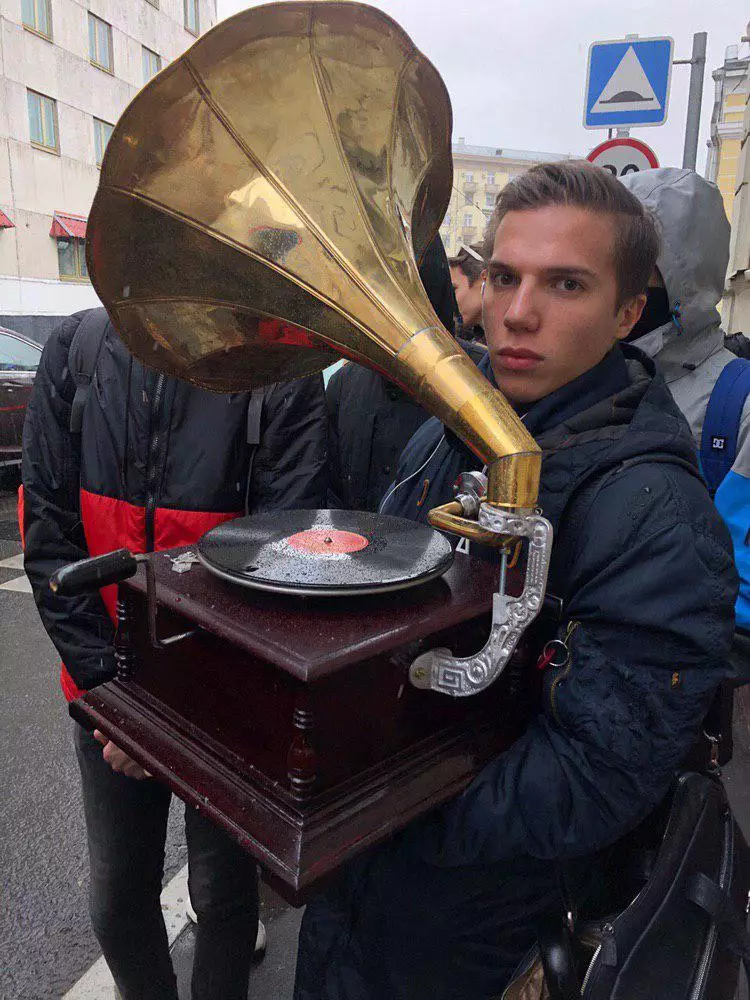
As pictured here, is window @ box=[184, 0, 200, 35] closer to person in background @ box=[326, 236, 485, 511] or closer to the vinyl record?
person in background @ box=[326, 236, 485, 511]

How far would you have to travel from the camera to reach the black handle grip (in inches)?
34.7

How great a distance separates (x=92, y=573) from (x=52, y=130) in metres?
18.7

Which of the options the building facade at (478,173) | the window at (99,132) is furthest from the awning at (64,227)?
the building facade at (478,173)

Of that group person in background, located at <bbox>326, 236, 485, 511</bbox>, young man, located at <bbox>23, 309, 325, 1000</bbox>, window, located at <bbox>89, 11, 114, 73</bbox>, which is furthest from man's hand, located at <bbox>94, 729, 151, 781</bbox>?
window, located at <bbox>89, 11, 114, 73</bbox>

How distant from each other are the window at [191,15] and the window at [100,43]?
11.9 ft

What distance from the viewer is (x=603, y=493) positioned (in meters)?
0.91

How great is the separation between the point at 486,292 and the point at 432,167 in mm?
240

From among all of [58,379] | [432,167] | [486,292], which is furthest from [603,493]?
[58,379]

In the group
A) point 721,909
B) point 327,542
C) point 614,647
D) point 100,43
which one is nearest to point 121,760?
point 327,542

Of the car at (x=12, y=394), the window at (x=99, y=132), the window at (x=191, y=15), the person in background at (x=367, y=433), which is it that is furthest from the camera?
the window at (x=191, y=15)

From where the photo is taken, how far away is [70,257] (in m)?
16.5

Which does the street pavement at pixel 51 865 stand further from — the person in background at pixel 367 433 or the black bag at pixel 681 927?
the person in background at pixel 367 433

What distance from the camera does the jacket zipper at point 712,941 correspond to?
3.12 feet

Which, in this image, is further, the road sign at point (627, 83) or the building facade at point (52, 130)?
the building facade at point (52, 130)
